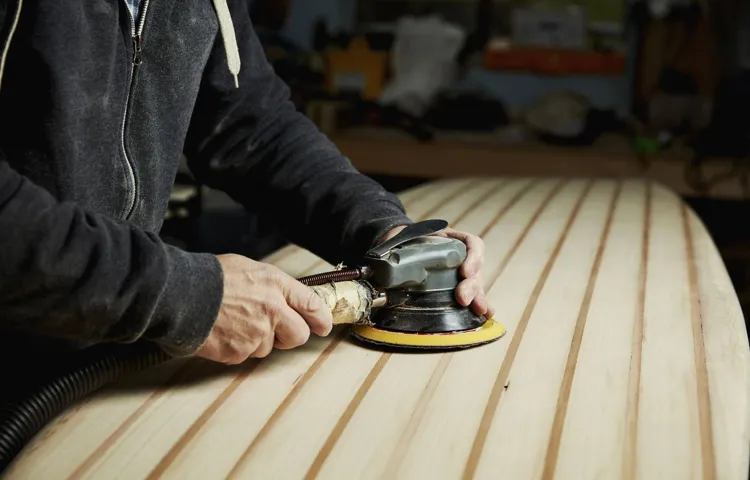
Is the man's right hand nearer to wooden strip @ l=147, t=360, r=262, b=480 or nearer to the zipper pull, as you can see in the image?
wooden strip @ l=147, t=360, r=262, b=480

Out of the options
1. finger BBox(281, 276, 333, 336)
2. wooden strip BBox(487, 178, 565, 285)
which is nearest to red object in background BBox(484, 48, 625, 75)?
wooden strip BBox(487, 178, 565, 285)

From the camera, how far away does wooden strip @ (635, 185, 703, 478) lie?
0.96 metres

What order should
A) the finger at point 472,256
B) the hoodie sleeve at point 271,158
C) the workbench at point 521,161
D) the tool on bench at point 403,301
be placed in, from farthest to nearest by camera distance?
1. the workbench at point 521,161
2. the hoodie sleeve at point 271,158
3. the finger at point 472,256
4. the tool on bench at point 403,301

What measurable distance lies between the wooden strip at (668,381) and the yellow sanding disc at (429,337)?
22cm

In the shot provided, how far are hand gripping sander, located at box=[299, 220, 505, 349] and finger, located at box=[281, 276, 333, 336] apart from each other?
0.05m

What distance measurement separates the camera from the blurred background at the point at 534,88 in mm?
3875

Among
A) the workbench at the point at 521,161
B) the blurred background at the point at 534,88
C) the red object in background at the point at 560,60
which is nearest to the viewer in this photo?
the workbench at the point at 521,161

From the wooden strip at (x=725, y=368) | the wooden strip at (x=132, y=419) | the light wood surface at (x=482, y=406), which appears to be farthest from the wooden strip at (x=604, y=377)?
the wooden strip at (x=132, y=419)

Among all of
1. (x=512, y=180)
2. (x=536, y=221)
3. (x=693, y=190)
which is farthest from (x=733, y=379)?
(x=693, y=190)

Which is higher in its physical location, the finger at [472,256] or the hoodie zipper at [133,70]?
the hoodie zipper at [133,70]

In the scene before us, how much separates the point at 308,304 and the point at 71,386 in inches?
11.8

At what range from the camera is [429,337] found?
1285 mm

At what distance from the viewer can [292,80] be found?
4039 millimetres

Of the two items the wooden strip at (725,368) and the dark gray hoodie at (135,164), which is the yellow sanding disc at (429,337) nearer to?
the dark gray hoodie at (135,164)
